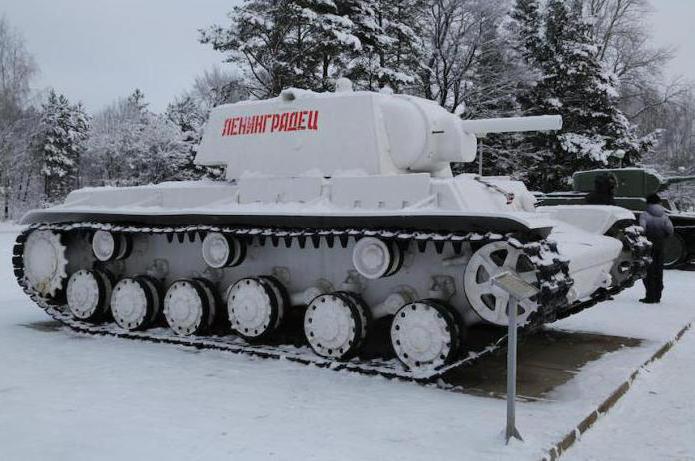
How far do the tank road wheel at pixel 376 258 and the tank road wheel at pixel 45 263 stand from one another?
458cm

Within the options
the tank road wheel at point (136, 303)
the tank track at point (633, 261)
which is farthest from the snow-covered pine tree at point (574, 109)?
the tank road wheel at point (136, 303)

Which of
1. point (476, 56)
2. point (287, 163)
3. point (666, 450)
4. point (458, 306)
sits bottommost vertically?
point (666, 450)

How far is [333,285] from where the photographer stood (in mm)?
7738

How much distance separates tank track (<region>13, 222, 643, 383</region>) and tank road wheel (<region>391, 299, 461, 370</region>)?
0.12 metres

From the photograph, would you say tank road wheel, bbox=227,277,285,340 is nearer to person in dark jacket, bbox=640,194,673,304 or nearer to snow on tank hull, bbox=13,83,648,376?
snow on tank hull, bbox=13,83,648,376

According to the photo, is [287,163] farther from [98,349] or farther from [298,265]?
[98,349]

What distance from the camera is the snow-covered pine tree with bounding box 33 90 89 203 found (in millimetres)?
53969

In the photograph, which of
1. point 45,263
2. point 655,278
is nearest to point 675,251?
point 655,278

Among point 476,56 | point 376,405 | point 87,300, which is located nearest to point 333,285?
point 376,405

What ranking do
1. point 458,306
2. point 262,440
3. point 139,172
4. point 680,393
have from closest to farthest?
point 262,440 → point 680,393 → point 458,306 → point 139,172

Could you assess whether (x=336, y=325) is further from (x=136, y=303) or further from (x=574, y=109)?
(x=574, y=109)

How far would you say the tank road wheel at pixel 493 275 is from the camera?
20.0 ft

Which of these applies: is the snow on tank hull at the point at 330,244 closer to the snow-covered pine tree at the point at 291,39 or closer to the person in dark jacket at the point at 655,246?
the person in dark jacket at the point at 655,246

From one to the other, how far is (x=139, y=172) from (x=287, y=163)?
130 ft
